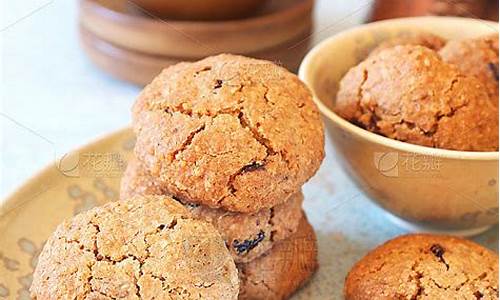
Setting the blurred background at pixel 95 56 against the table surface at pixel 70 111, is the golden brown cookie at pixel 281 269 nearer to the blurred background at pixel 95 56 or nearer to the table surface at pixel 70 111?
the table surface at pixel 70 111

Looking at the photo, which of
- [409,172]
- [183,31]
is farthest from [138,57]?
[409,172]

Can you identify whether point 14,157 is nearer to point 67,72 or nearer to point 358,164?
point 67,72

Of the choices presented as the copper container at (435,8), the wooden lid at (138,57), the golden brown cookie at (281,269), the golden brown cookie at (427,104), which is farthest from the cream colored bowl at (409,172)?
the copper container at (435,8)

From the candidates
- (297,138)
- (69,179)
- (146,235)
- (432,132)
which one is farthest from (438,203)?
(69,179)

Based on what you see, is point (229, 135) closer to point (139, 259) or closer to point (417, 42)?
point (139, 259)

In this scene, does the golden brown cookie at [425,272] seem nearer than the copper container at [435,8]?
Yes

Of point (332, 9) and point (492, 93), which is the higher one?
point (492, 93)
